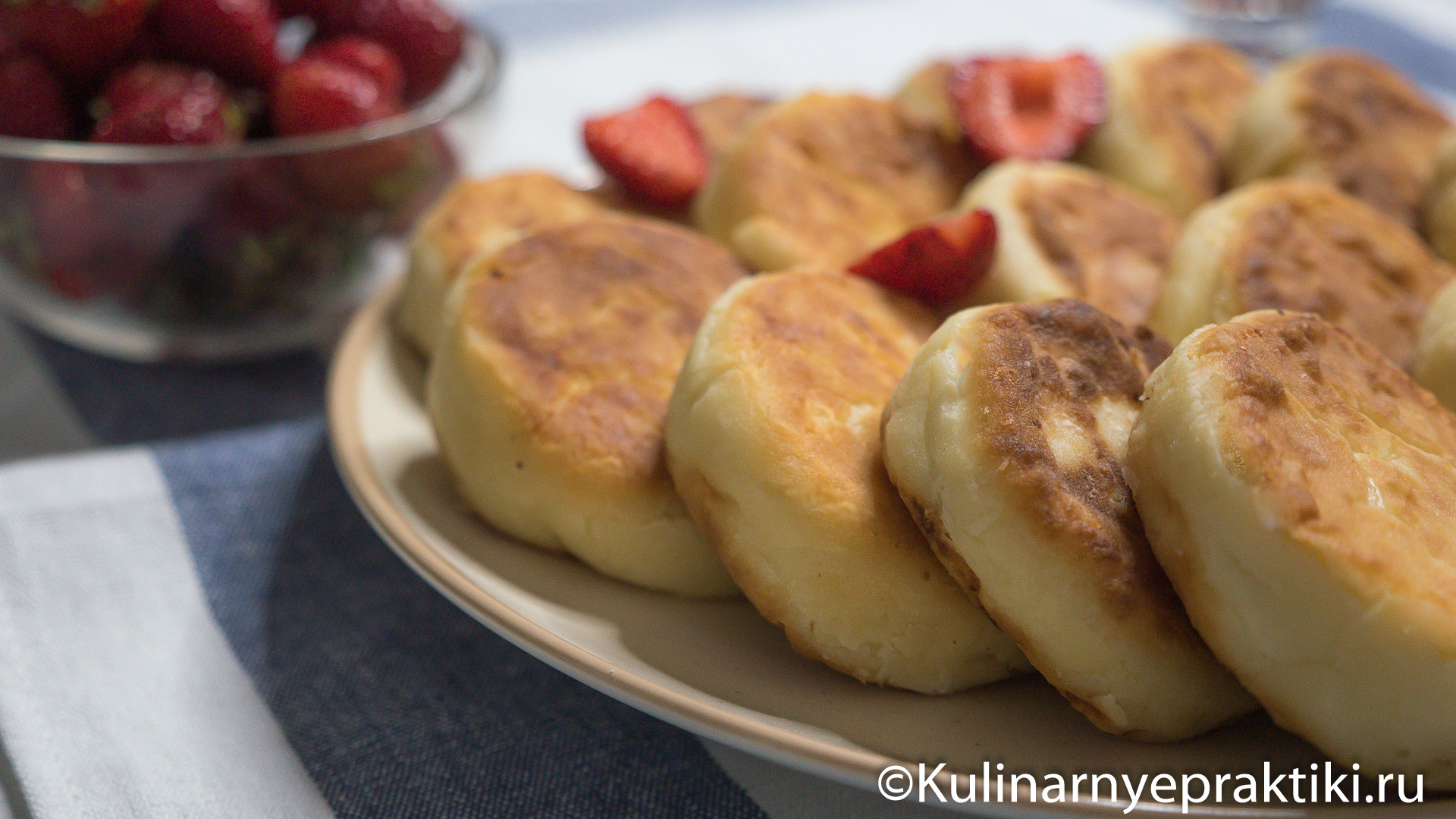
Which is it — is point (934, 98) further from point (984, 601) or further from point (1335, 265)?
point (984, 601)

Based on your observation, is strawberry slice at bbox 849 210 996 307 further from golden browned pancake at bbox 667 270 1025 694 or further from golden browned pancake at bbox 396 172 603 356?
golden browned pancake at bbox 396 172 603 356

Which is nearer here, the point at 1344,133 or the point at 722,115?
the point at 1344,133

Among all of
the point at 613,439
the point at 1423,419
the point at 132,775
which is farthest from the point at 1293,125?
the point at 132,775

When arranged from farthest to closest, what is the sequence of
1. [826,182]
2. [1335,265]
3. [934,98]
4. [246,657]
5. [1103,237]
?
[934,98] → [826,182] → [1103,237] → [1335,265] → [246,657]

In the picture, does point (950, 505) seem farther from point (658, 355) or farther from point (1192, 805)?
point (658, 355)

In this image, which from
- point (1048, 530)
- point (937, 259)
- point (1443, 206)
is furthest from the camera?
point (1443, 206)

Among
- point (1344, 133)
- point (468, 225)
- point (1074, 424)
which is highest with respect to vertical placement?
point (1344, 133)

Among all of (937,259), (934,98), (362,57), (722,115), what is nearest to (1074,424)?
(937,259)
